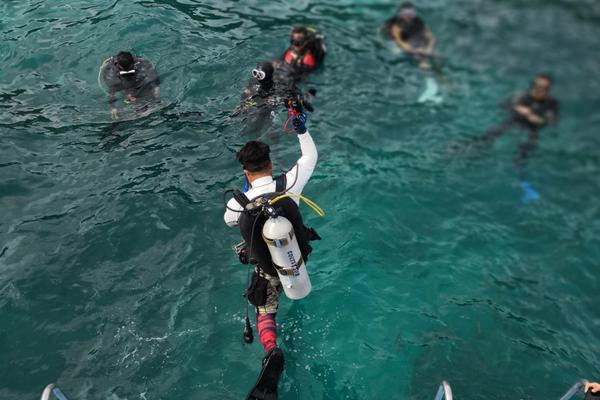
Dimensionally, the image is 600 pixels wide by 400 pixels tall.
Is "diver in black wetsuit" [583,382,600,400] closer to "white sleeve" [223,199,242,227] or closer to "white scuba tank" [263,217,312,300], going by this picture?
"white scuba tank" [263,217,312,300]

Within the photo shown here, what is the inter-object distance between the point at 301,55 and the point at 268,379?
715cm

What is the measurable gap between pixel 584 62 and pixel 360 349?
1124 centimetres

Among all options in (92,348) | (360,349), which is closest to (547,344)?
(360,349)

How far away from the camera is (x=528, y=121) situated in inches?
401

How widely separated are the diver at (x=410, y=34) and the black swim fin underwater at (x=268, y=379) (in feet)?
29.6

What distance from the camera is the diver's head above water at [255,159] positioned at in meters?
4.71

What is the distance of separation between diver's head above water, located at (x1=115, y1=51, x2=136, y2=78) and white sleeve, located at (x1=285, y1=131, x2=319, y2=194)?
4.70 m

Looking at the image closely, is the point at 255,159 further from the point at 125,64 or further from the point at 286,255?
the point at 125,64

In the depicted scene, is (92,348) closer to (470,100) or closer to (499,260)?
(499,260)

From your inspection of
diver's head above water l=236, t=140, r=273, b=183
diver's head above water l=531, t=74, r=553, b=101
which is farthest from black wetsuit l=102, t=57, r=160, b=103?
diver's head above water l=531, t=74, r=553, b=101

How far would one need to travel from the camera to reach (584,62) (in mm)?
13289

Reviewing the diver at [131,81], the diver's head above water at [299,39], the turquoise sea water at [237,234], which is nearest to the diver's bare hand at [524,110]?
the turquoise sea water at [237,234]

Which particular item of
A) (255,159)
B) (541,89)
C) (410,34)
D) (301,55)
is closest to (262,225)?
(255,159)

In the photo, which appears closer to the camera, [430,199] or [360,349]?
[360,349]
